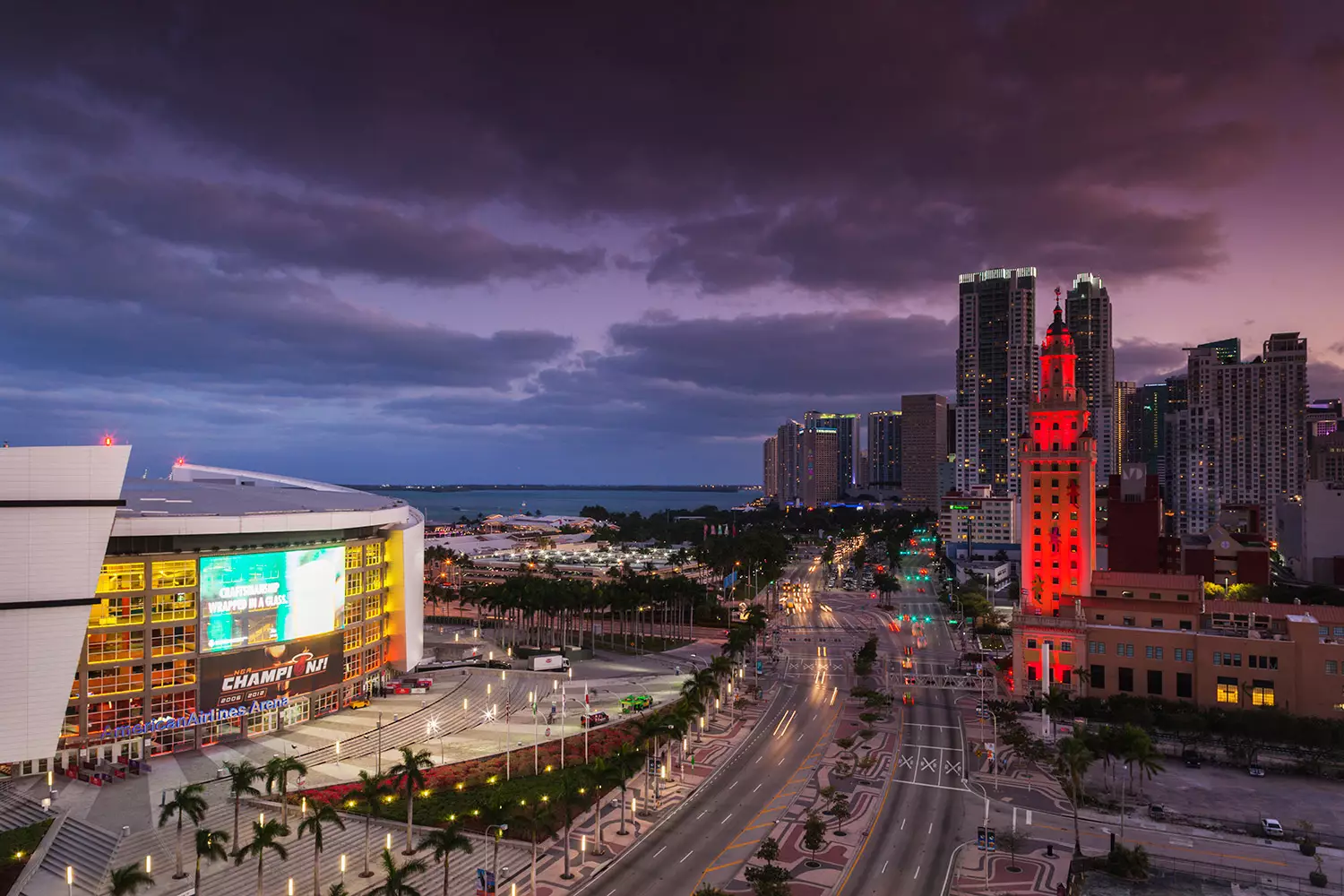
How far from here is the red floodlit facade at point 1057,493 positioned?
355 feet

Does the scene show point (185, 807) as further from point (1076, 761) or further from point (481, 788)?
point (1076, 761)

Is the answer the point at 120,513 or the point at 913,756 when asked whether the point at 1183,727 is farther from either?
the point at 120,513

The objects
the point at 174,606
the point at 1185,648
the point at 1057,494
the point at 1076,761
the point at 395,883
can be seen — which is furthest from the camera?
the point at 1057,494

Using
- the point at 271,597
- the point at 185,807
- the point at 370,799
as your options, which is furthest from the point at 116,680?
the point at 370,799

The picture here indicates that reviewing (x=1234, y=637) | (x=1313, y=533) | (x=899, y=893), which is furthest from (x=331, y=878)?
(x=1313, y=533)

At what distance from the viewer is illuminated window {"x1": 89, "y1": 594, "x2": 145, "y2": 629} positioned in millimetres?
66938

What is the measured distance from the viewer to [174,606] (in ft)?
230

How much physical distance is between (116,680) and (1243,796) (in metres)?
92.4

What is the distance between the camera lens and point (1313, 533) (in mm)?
161375

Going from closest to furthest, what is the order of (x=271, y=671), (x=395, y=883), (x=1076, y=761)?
(x=395, y=883) → (x=1076, y=761) → (x=271, y=671)

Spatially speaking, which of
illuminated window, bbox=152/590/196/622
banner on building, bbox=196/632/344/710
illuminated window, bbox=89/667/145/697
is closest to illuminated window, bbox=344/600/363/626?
banner on building, bbox=196/632/344/710

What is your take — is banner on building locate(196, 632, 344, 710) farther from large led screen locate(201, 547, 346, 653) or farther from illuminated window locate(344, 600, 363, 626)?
illuminated window locate(344, 600, 363, 626)

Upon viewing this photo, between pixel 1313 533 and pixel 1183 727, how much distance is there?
118 metres

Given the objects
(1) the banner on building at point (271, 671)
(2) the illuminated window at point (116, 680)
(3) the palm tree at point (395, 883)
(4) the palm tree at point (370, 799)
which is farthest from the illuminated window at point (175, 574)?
(3) the palm tree at point (395, 883)
